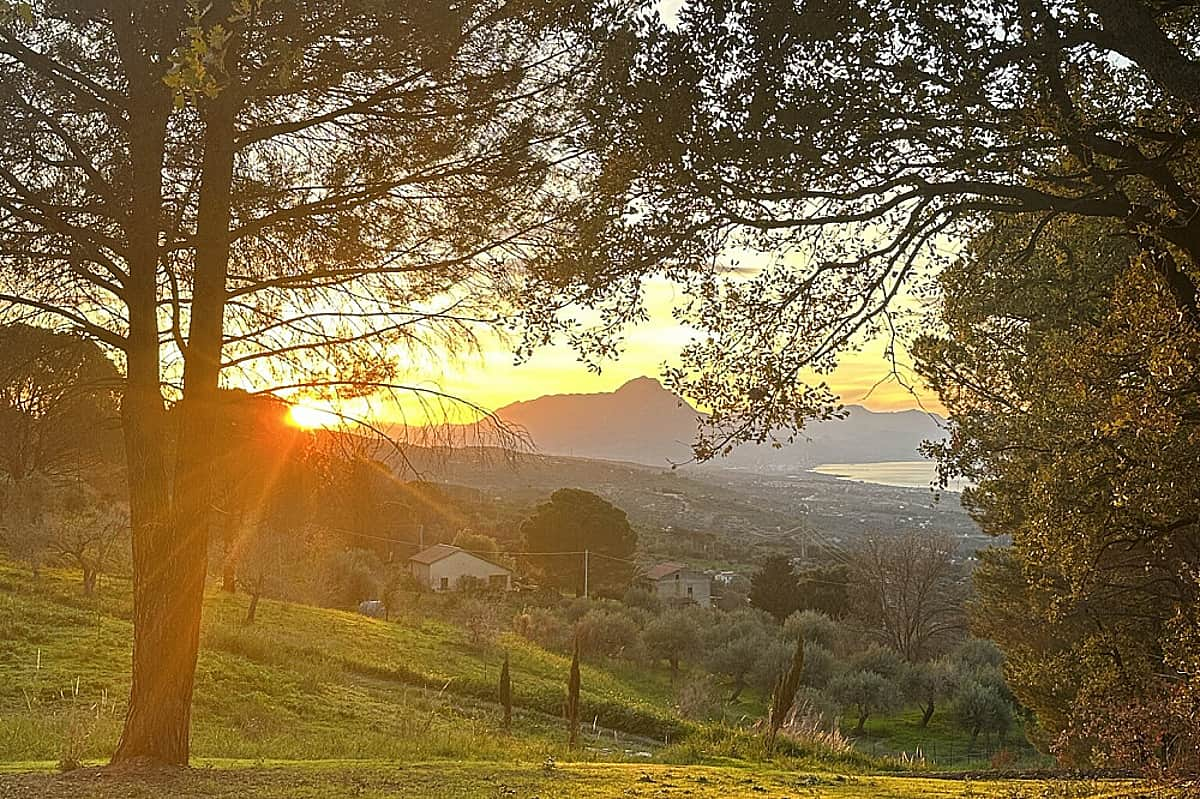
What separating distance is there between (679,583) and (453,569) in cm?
1511

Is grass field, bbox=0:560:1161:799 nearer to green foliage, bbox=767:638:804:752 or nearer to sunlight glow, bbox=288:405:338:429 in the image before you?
green foliage, bbox=767:638:804:752

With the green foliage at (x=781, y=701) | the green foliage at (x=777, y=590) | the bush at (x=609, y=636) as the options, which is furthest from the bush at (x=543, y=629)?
the green foliage at (x=781, y=701)

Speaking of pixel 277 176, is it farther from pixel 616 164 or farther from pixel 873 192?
pixel 873 192

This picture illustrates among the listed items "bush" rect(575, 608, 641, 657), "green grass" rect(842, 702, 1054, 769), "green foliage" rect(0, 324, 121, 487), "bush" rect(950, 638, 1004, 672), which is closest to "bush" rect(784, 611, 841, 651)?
"bush" rect(950, 638, 1004, 672)

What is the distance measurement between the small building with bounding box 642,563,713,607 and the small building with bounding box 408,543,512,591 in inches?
376

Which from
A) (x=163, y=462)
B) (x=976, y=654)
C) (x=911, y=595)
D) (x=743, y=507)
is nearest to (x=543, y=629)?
(x=976, y=654)

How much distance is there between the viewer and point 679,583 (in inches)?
2635

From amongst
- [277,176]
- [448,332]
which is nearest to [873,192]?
[448,332]

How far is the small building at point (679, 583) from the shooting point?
64.2 meters

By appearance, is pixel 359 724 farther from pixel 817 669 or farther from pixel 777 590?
pixel 777 590

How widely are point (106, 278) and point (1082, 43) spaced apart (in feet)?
27.7

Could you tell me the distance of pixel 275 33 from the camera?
804 cm

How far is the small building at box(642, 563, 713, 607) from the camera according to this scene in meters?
64.2

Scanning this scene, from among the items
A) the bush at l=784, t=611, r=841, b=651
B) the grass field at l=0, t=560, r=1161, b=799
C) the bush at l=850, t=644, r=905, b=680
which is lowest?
the bush at l=850, t=644, r=905, b=680
